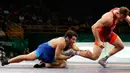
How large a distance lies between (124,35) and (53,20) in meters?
2.98

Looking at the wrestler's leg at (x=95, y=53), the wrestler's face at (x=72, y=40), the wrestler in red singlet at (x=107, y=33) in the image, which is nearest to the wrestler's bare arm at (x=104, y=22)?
the wrestler in red singlet at (x=107, y=33)

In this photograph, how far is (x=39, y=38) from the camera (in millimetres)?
11172

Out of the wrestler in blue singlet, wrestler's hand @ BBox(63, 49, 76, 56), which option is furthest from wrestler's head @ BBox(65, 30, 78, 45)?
the wrestler in blue singlet

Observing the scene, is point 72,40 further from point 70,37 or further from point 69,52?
point 69,52

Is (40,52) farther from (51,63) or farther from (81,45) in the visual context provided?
(81,45)

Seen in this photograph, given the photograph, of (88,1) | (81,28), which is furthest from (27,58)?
(88,1)

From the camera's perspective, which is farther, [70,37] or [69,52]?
[69,52]

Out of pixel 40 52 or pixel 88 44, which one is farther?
pixel 88 44

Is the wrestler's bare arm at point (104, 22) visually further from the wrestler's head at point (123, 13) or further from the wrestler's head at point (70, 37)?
the wrestler's head at point (70, 37)

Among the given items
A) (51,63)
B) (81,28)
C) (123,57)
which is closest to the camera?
(51,63)

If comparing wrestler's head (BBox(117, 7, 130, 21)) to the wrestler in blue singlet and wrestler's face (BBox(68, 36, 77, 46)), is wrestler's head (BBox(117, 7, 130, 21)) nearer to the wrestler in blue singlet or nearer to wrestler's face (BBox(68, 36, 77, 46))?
wrestler's face (BBox(68, 36, 77, 46))

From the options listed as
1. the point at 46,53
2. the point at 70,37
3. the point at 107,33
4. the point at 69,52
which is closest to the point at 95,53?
the point at 107,33

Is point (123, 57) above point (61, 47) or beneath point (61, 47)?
beneath

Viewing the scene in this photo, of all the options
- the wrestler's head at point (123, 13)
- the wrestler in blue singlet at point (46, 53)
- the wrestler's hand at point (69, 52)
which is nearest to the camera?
the wrestler's head at point (123, 13)
